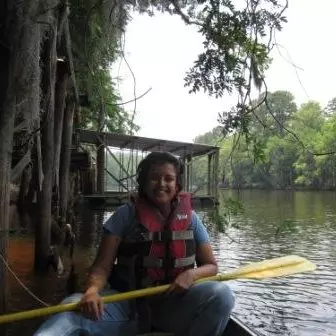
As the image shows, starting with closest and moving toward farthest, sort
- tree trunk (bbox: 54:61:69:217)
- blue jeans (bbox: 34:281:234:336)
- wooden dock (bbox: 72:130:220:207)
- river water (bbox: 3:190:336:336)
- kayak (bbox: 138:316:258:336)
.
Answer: blue jeans (bbox: 34:281:234:336) < kayak (bbox: 138:316:258:336) < river water (bbox: 3:190:336:336) < tree trunk (bbox: 54:61:69:217) < wooden dock (bbox: 72:130:220:207)

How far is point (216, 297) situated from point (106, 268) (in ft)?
2.16

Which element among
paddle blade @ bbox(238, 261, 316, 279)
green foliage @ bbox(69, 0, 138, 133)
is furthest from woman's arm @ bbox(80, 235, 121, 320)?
green foliage @ bbox(69, 0, 138, 133)

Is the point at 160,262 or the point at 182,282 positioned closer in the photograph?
the point at 182,282

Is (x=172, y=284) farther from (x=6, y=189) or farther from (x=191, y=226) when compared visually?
(x=6, y=189)

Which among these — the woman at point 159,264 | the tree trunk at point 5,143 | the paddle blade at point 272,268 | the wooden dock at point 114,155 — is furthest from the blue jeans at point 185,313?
the wooden dock at point 114,155

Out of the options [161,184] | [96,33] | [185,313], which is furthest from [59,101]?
[185,313]

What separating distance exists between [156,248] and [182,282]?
0.27 m

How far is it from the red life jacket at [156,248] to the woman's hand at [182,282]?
0.38ft

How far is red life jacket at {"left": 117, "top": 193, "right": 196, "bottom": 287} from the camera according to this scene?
3107 mm

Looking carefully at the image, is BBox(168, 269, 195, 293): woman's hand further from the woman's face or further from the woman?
the woman's face

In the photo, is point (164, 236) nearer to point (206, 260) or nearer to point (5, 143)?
point (206, 260)

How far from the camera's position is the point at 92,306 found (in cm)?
278

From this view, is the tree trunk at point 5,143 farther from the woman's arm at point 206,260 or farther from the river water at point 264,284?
the woman's arm at point 206,260

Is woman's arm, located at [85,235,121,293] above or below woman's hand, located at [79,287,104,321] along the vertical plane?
above
